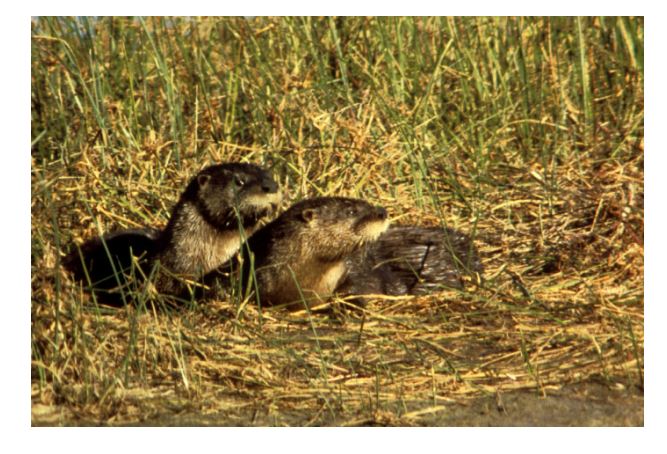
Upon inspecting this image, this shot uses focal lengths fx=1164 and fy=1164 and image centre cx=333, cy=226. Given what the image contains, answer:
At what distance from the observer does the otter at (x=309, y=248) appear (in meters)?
4.70

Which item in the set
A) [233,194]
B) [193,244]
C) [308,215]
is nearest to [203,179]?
[233,194]

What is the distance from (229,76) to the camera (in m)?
6.25

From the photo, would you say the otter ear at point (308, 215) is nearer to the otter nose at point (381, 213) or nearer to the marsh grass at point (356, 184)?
the otter nose at point (381, 213)

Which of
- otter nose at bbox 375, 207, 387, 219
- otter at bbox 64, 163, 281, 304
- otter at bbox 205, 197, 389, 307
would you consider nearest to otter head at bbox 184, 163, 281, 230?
otter at bbox 64, 163, 281, 304

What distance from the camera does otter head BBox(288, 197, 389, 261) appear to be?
473 centimetres

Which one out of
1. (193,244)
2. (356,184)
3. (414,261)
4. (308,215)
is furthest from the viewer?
(356,184)

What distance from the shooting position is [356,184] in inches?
225

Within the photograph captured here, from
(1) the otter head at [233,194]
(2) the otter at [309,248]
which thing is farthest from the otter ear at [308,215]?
(1) the otter head at [233,194]

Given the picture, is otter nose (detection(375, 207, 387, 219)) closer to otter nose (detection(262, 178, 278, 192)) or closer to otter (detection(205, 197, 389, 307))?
otter (detection(205, 197, 389, 307))

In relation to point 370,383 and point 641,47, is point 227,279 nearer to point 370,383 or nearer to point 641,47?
point 370,383

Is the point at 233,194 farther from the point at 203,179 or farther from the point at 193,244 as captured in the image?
the point at 193,244

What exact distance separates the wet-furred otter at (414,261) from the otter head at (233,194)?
0.47m

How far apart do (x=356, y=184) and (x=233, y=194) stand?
1044mm

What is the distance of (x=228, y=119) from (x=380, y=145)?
0.84m
